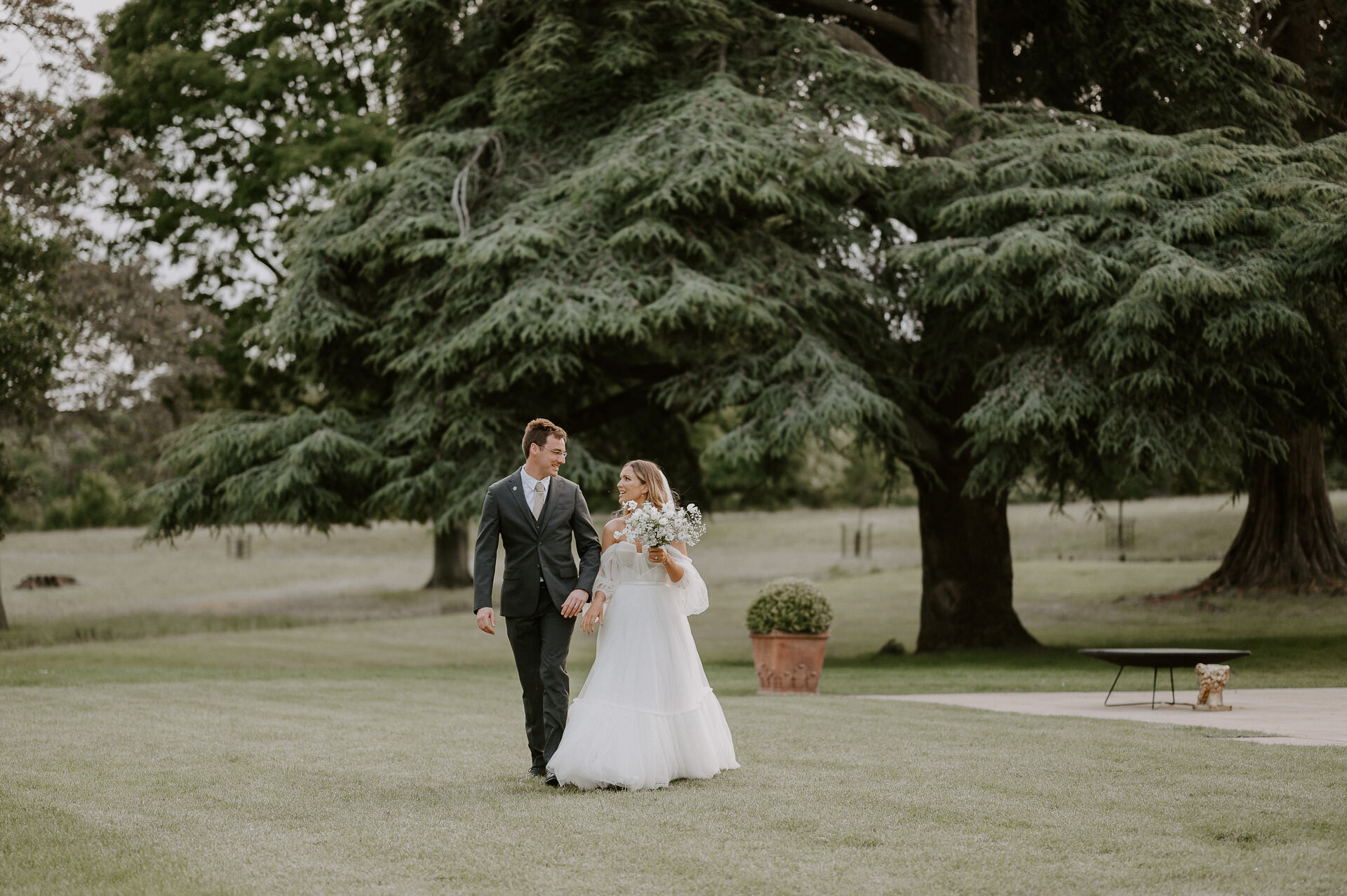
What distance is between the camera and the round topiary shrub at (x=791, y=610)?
13961 mm

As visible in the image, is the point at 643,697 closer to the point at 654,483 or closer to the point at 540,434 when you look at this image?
the point at 654,483

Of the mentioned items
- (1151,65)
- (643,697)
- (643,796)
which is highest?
(1151,65)

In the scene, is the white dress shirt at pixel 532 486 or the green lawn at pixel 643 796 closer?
the green lawn at pixel 643 796

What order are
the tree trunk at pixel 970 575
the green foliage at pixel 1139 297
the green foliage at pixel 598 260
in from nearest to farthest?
the green foliage at pixel 1139 297 < the green foliage at pixel 598 260 < the tree trunk at pixel 970 575

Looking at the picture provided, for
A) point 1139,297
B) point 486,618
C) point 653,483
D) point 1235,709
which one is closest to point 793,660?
point 1235,709

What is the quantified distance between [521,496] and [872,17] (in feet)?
47.4

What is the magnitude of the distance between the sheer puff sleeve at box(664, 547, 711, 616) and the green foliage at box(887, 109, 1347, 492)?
811cm

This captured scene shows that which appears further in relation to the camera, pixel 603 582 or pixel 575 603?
pixel 603 582

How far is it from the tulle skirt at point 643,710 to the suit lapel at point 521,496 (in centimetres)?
71

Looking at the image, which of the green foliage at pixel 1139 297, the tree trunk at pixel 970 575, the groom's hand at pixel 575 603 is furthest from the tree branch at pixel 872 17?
the groom's hand at pixel 575 603

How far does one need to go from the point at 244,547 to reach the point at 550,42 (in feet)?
124

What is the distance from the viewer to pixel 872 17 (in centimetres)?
1962

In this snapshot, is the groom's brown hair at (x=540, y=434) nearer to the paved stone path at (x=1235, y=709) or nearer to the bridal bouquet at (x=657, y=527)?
the bridal bouquet at (x=657, y=527)

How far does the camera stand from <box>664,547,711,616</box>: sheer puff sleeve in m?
7.81
